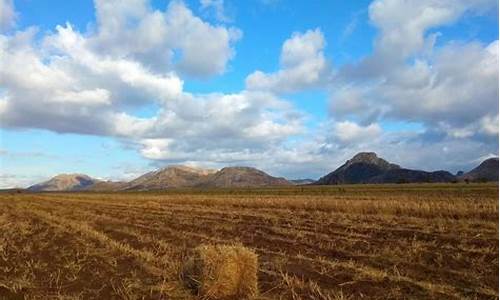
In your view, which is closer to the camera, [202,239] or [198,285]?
[198,285]

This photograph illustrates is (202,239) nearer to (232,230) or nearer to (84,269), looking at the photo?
(232,230)

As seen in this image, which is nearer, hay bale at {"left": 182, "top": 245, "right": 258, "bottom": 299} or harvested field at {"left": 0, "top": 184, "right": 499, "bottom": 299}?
hay bale at {"left": 182, "top": 245, "right": 258, "bottom": 299}

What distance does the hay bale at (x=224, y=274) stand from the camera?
10320 millimetres

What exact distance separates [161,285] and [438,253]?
302 inches

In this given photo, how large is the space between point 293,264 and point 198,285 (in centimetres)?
362

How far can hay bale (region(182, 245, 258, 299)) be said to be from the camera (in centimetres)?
1032

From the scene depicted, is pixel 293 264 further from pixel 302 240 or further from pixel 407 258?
pixel 302 240

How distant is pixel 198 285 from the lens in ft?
34.5

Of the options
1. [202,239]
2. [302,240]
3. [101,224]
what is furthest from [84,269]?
[101,224]

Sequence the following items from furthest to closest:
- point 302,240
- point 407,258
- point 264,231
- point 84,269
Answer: point 264,231 < point 302,240 < point 407,258 < point 84,269

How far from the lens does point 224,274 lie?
10.4 metres

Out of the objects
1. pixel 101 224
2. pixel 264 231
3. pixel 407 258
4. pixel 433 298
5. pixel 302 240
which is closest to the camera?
pixel 433 298

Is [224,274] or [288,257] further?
[288,257]

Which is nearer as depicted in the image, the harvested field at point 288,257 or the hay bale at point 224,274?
the hay bale at point 224,274
